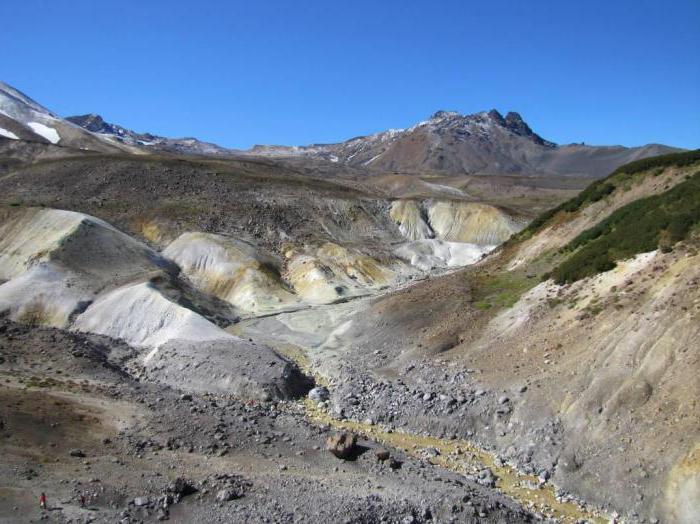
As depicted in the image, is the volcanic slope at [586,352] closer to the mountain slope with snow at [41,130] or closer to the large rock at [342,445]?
the large rock at [342,445]

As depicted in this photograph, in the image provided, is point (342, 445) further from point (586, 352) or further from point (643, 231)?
point (643, 231)

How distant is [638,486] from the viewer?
18.8 m

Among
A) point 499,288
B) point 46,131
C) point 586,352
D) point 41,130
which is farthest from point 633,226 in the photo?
point 41,130

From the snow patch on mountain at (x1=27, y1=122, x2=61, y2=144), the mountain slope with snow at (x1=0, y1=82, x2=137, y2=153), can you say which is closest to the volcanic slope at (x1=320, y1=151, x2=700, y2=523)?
the mountain slope with snow at (x1=0, y1=82, x2=137, y2=153)

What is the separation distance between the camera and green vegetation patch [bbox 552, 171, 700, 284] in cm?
2872

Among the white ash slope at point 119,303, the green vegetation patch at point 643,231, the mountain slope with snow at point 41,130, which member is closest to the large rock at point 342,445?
the white ash slope at point 119,303

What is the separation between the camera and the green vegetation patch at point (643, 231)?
2872 centimetres

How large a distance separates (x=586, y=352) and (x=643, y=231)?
9742 mm

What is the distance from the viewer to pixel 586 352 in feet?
82.7

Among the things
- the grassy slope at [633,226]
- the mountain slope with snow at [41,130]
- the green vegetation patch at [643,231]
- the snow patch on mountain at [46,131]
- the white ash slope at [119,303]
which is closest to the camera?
the green vegetation patch at [643,231]

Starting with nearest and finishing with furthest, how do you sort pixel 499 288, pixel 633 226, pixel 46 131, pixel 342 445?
1. pixel 342 445
2. pixel 633 226
3. pixel 499 288
4. pixel 46 131

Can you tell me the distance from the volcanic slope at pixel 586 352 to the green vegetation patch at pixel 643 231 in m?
0.09

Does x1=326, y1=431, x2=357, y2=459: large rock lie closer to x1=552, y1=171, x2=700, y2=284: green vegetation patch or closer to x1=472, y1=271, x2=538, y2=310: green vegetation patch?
x1=472, y1=271, x2=538, y2=310: green vegetation patch

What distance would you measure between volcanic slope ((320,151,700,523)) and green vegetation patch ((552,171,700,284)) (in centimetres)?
9
